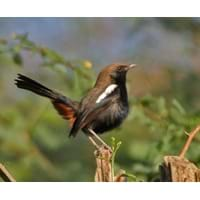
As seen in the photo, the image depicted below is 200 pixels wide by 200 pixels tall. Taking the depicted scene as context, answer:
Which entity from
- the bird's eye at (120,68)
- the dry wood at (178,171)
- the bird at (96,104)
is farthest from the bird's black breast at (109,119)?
the dry wood at (178,171)

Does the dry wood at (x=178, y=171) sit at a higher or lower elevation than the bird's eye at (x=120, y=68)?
lower

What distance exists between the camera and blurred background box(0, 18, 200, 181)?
2578 millimetres

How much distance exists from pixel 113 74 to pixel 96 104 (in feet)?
0.40

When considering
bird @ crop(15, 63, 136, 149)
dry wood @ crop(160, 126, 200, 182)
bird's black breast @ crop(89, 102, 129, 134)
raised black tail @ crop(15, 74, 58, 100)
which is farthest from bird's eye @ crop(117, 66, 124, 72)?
dry wood @ crop(160, 126, 200, 182)

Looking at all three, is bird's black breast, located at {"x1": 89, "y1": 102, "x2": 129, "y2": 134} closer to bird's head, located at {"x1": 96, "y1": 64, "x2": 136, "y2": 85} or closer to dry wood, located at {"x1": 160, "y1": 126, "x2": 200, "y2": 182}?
bird's head, located at {"x1": 96, "y1": 64, "x2": 136, "y2": 85}

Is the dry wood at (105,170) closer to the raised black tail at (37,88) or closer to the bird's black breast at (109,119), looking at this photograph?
the bird's black breast at (109,119)

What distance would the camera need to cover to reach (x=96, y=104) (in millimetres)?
2500

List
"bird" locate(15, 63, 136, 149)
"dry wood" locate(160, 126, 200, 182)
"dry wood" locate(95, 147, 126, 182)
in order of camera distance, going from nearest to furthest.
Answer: "dry wood" locate(160, 126, 200, 182) < "dry wood" locate(95, 147, 126, 182) < "bird" locate(15, 63, 136, 149)

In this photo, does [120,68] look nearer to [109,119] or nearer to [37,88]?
[109,119]

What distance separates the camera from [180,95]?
2619 mm

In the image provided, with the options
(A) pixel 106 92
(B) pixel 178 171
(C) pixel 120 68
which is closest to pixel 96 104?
(A) pixel 106 92

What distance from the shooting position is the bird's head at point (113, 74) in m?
2.54
